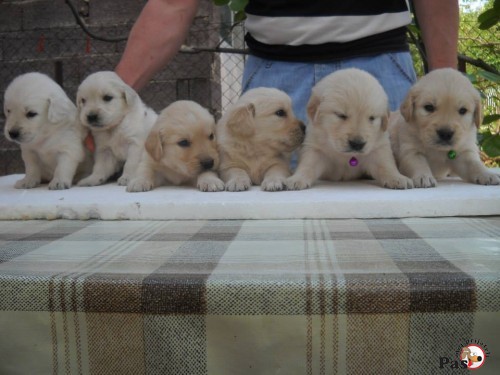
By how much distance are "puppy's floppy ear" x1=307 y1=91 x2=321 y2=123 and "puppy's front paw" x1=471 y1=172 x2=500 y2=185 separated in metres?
0.67

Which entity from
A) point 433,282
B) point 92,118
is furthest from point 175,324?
point 92,118

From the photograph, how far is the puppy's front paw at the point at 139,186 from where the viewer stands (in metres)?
1.99

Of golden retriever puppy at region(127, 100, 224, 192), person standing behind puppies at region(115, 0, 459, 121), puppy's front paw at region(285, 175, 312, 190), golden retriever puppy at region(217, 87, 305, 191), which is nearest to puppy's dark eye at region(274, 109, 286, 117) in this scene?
golden retriever puppy at region(217, 87, 305, 191)

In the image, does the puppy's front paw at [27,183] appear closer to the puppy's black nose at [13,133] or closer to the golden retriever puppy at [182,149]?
the puppy's black nose at [13,133]

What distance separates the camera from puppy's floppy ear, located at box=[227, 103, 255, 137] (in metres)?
2.26

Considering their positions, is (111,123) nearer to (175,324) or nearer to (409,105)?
(409,105)

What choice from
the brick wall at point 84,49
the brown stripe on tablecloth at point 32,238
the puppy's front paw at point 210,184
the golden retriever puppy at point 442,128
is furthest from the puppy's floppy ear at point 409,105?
the brick wall at point 84,49

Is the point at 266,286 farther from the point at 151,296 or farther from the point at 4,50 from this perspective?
the point at 4,50

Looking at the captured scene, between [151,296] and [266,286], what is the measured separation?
0.63 feet

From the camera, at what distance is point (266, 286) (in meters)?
0.86

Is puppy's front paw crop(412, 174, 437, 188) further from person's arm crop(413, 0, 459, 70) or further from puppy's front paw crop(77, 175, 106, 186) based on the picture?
puppy's front paw crop(77, 175, 106, 186)

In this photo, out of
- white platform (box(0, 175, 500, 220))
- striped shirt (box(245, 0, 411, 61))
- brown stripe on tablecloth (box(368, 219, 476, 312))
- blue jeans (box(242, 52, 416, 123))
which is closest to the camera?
brown stripe on tablecloth (box(368, 219, 476, 312))

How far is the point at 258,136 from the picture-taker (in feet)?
7.63

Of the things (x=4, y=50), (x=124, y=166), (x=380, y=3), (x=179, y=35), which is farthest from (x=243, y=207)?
(x=4, y=50)
